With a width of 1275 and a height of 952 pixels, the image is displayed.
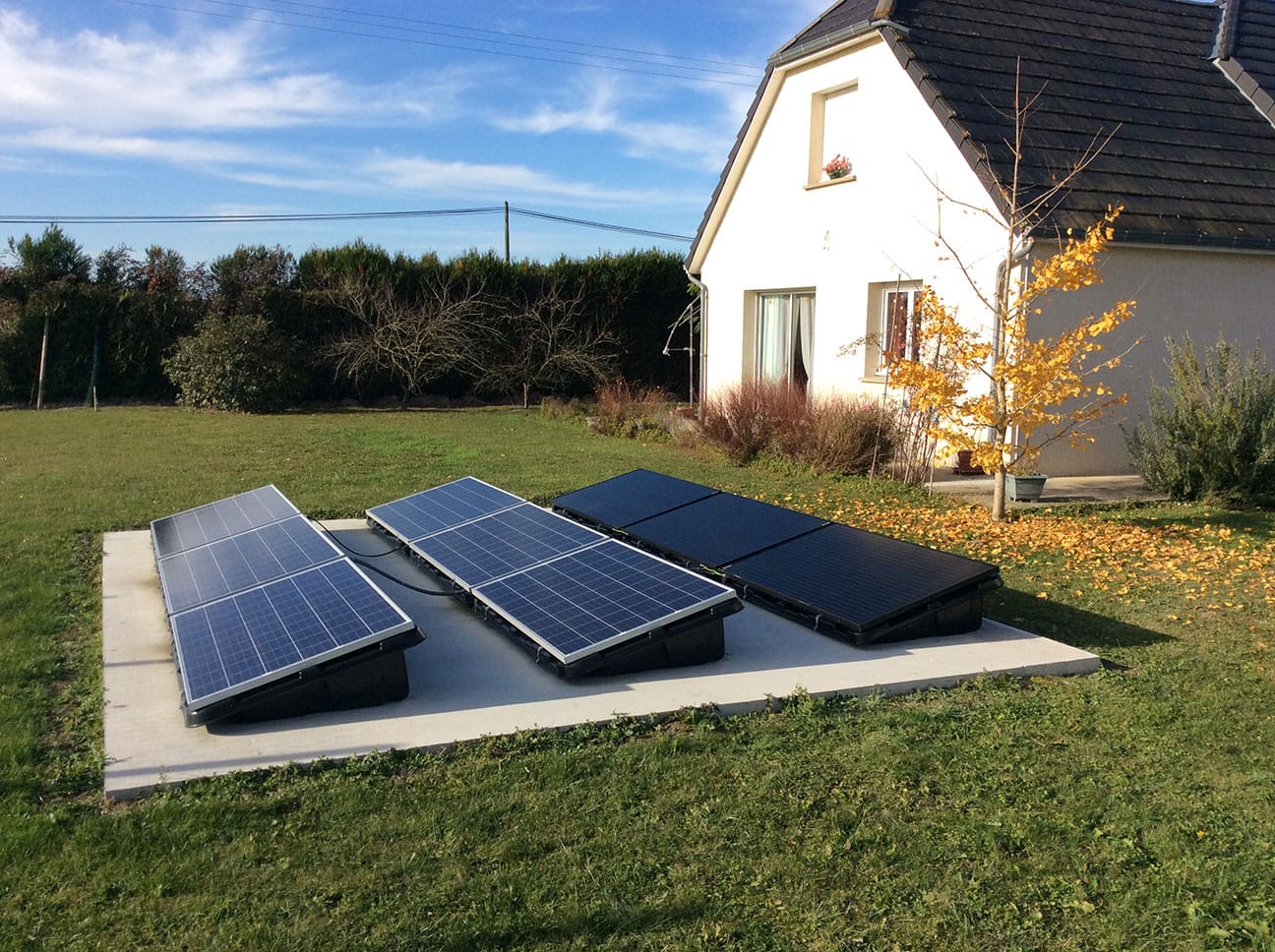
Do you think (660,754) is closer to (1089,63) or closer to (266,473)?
(266,473)

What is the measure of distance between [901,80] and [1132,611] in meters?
8.91

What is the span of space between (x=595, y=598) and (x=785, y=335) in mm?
12084

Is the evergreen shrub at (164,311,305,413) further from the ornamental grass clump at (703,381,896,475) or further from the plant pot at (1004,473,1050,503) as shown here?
the plant pot at (1004,473,1050,503)

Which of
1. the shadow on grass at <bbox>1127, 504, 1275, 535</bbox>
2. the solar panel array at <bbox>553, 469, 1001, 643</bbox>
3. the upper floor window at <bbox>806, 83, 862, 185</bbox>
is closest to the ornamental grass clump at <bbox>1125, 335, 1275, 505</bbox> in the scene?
the shadow on grass at <bbox>1127, 504, 1275, 535</bbox>

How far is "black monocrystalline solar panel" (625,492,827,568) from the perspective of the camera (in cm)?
680

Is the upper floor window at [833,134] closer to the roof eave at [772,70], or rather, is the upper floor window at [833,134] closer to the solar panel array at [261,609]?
the roof eave at [772,70]

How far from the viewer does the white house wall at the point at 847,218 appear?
12.6 meters

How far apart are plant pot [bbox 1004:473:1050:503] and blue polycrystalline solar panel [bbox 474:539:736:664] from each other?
569 centimetres

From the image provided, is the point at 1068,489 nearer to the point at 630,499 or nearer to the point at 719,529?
the point at 630,499

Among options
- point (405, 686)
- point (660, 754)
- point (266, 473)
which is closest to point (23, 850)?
point (405, 686)

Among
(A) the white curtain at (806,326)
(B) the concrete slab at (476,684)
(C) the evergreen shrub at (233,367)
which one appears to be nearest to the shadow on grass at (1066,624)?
(B) the concrete slab at (476,684)

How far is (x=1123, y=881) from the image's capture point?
335 centimetres

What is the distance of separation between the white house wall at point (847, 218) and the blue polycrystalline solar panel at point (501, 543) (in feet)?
24.1

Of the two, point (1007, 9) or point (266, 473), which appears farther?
point (1007, 9)
